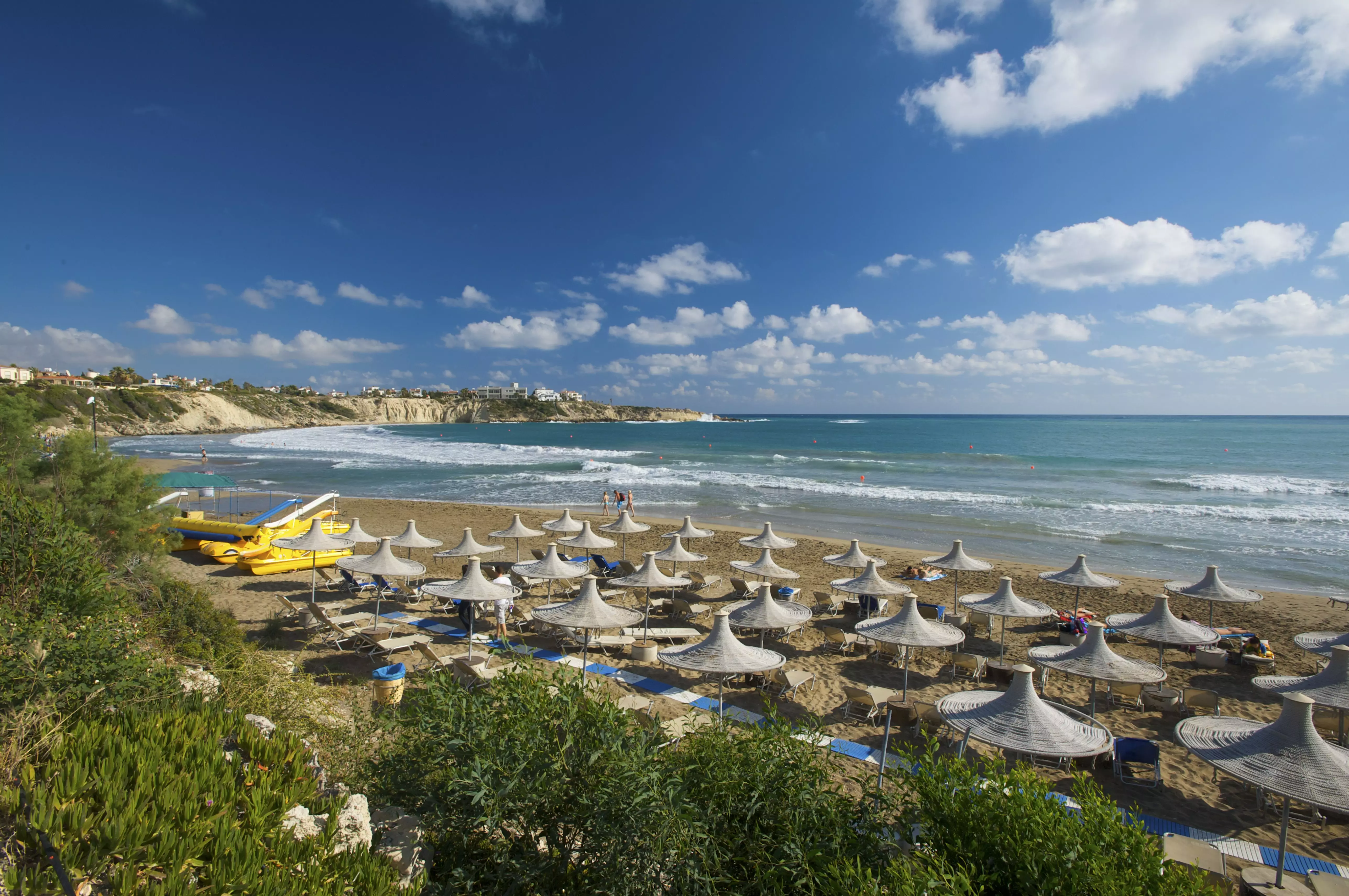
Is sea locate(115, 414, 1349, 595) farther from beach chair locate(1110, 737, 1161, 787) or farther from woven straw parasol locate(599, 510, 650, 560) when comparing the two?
beach chair locate(1110, 737, 1161, 787)

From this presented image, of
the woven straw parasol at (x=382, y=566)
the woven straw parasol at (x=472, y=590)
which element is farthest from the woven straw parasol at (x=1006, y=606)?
the woven straw parasol at (x=382, y=566)

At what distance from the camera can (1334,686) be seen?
23.8 feet

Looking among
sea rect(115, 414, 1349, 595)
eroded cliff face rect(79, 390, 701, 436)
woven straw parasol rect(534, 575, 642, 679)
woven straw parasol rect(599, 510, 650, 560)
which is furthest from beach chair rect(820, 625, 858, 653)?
eroded cliff face rect(79, 390, 701, 436)

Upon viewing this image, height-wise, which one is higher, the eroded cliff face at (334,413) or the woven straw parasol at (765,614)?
the eroded cliff face at (334,413)

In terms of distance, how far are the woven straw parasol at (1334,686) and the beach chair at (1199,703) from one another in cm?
116

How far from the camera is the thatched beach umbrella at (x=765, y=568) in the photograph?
1278 centimetres

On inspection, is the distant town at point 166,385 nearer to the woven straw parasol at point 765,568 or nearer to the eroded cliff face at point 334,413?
the eroded cliff face at point 334,413

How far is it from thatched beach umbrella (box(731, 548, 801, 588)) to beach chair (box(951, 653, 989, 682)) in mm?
3221

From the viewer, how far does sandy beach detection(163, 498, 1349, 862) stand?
7109mm

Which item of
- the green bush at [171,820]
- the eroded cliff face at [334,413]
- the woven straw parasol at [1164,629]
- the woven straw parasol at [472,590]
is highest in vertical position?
the eroded cliff face at [334,413]

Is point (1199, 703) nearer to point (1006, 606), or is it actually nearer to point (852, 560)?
point (1006, 606)

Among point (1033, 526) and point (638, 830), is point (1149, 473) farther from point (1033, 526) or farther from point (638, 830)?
point (638, 830)

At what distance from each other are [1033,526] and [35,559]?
92.0 feet

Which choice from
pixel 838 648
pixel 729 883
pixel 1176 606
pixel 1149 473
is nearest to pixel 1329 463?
pixel 1149 473
